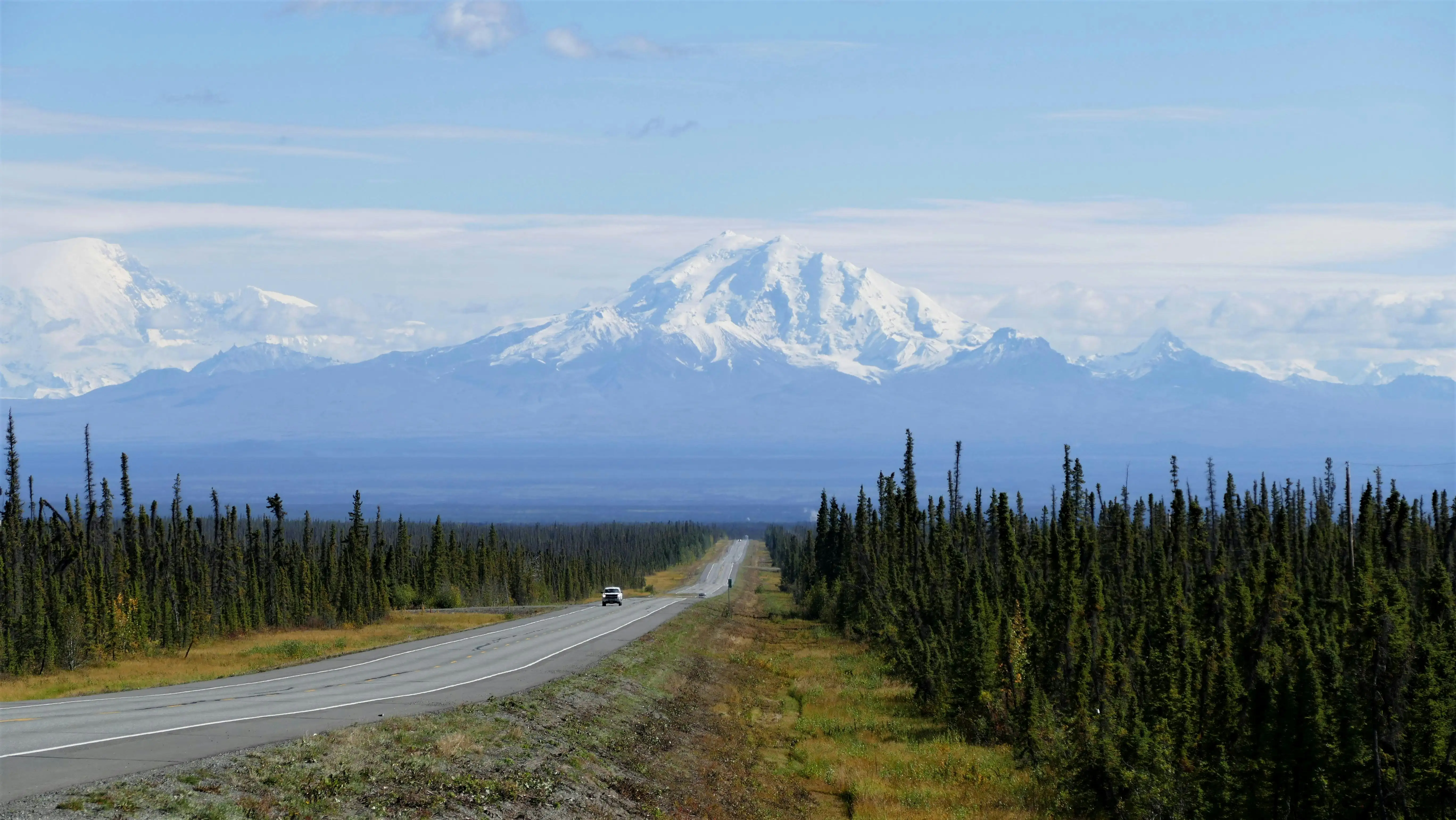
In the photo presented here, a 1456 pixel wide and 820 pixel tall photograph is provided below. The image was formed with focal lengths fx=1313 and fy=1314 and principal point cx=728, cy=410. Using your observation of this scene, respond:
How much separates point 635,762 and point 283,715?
9.40 metres

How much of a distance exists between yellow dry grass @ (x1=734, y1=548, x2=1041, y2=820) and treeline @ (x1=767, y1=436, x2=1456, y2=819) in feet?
5.06

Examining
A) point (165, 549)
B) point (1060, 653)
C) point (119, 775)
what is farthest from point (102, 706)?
point (165, 549)

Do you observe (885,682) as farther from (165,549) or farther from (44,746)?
(165,549)

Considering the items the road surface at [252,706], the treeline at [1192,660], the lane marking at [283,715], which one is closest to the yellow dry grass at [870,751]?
the treeline at [1192,660]

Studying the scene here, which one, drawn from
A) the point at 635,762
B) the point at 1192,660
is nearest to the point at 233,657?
the point at 635,762

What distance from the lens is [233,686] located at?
1649 inches

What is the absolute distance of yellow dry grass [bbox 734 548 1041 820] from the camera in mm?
39844

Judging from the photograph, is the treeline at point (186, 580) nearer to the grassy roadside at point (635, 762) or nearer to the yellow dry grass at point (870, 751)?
the grassy roadside at point (635, 762)

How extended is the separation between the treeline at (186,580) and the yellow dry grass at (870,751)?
35.6 metres

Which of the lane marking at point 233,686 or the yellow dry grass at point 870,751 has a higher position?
the lane marking at point 233,686

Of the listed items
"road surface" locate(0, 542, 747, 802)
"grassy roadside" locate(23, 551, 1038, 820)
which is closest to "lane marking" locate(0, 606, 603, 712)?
"road surface" locate(0, 542, 747, 802)

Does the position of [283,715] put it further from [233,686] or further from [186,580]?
[186,580]

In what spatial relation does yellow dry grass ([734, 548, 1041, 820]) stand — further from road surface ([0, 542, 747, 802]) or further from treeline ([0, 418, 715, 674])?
treeline ([0, 418, 715, 674])

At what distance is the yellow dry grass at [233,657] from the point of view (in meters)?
49.2
